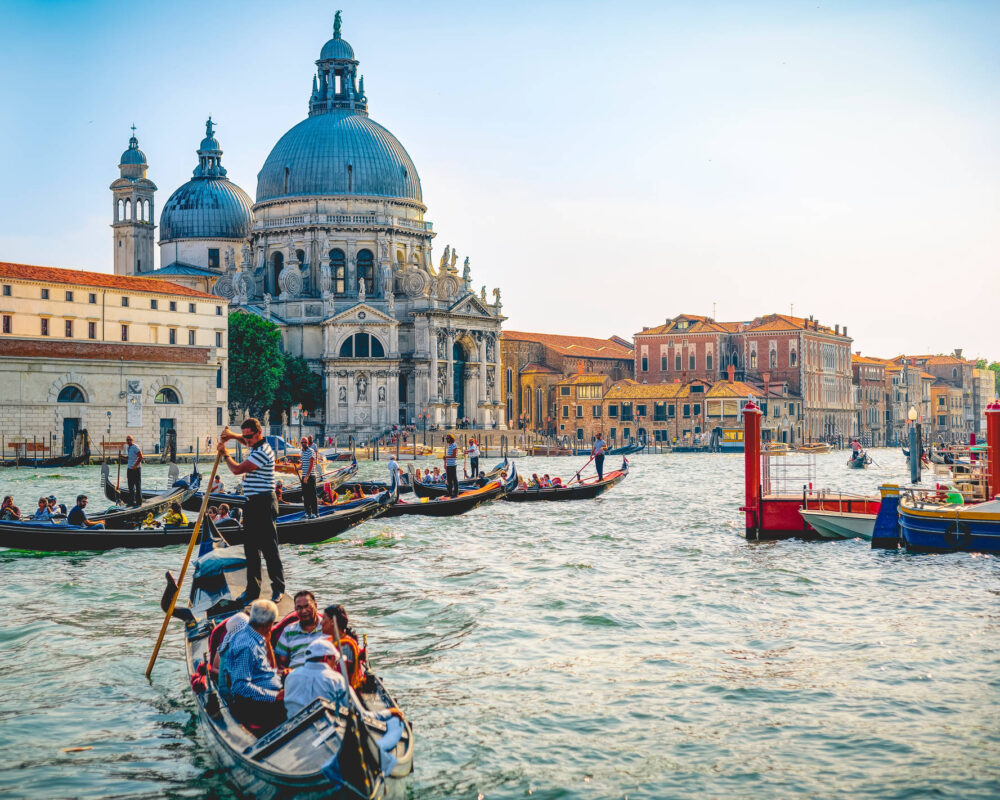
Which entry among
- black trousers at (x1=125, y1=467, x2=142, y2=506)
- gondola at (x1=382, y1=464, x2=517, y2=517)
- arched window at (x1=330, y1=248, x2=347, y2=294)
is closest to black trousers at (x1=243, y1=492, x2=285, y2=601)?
gondola at (x1=382, y1=464, x2=517, y2=517)

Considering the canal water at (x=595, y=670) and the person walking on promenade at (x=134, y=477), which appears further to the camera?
→ the person walking on promenade at (x=134, y=477)

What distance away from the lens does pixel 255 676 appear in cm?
809

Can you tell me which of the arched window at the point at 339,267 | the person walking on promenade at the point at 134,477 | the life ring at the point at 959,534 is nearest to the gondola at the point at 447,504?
the person walking on promenade at the point at 134,477

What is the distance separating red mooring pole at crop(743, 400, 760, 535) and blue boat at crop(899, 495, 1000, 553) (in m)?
2.60

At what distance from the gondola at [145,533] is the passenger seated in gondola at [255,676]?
30.7 ft

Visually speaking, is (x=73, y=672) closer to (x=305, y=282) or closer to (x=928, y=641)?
(x=928, y=641)

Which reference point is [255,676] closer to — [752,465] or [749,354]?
[752,465]

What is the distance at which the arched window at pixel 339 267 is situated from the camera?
229 ft

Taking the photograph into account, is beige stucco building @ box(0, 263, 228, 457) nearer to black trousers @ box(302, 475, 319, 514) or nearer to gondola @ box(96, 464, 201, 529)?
gondola @ box(96, 464, 201, 529)

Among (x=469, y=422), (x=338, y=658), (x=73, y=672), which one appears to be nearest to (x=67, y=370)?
(x=469, y=422)

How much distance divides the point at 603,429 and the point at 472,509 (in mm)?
52878

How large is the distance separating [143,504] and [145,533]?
2544 millimetres

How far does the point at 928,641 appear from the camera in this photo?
481 inches

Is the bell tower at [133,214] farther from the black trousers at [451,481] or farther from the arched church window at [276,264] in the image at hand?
the black trousers at [451,481]
